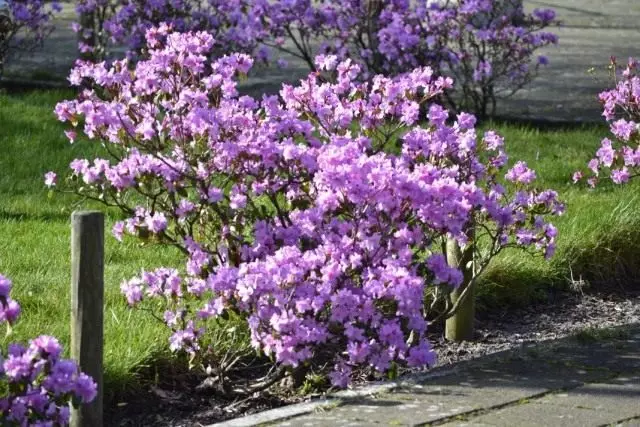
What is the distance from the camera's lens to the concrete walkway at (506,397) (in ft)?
14.0

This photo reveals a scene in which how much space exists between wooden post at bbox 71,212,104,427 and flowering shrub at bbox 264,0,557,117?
20.3ft

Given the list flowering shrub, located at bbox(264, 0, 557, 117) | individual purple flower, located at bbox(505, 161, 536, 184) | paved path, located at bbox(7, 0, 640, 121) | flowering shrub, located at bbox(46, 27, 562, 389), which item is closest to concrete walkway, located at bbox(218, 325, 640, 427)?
flowering shrub, located at bbox(46, 27, 562, 389)

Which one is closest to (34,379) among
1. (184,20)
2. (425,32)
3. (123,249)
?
(123,249)

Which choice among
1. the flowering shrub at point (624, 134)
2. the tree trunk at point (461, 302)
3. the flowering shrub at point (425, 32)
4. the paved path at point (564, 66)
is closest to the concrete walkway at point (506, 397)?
the tree trunk at point (461, 302)

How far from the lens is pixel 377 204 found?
14.9 ft

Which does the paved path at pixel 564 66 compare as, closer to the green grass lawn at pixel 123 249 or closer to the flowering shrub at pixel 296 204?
the green grass lawn at pixel 123 249

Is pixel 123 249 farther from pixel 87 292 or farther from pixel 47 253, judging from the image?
pixel 87 292

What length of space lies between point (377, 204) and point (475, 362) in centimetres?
83

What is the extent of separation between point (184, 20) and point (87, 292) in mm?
6915

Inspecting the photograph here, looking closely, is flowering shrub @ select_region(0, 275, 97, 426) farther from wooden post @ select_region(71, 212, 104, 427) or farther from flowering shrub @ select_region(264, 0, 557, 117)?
flowering shrub @ select_region(264, 0, 557, 117)

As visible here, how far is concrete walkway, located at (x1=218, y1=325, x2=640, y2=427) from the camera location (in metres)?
4.26

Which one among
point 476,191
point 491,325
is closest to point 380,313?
point 476,191

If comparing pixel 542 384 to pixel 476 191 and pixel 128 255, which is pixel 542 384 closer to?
pixel 476 191

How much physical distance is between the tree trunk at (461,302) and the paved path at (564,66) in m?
5.74
